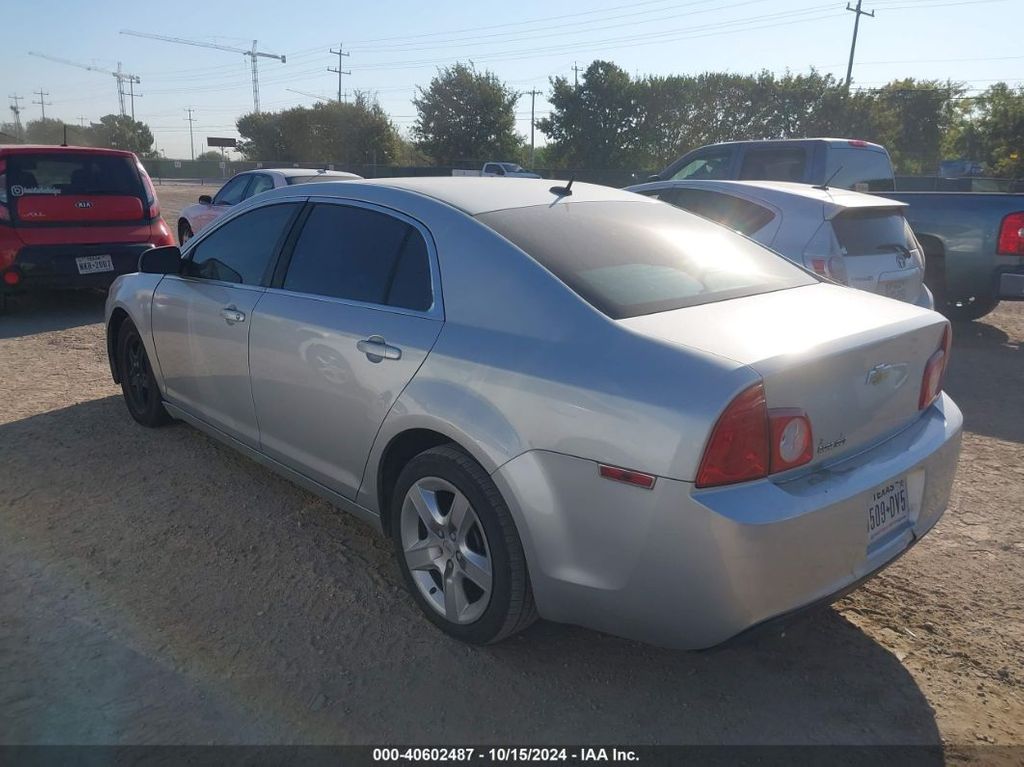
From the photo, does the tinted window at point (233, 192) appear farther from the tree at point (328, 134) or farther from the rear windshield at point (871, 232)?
the tree at point (328, 134)

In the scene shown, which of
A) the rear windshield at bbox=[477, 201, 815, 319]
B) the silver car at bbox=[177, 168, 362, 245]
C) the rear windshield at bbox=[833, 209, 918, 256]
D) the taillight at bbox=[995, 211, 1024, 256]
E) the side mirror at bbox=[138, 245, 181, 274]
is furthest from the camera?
the silver car at bbox=[177, 168, 362, 245]

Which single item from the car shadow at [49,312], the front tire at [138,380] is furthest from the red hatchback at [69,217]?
the front tire at [138,380]

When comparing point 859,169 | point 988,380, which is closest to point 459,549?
point 988,380

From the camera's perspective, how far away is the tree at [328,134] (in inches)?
2317

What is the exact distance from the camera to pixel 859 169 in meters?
9.07

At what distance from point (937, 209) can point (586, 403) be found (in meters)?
7.20

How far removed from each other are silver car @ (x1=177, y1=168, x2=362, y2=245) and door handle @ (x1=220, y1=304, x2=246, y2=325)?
6676 millimetres

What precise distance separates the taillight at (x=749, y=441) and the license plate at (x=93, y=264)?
800 cm

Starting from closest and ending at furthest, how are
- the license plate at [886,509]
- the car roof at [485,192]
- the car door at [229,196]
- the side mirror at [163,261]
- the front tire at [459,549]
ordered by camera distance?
the license plate at [886,509] → the front tire at [459,549] → the car roof at [485,192] → the side mirror at [163,261] → the car door at [229,196]

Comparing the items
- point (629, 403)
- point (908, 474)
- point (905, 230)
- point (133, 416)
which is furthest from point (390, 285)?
point (905, 230)

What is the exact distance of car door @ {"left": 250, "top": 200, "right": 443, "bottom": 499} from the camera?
2990 millimetres

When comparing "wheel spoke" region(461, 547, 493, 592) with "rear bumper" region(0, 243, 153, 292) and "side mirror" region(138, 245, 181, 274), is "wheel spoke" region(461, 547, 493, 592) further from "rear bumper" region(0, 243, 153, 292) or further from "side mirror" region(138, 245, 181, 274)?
"rear bumper" region(0, 243, 153, 292)

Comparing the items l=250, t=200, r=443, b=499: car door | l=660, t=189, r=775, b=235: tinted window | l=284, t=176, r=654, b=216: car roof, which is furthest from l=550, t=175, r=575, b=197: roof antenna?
l=660, t=189, r=775, b=235: tinted window

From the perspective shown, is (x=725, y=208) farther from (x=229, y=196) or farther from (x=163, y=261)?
(x=229, y=196)
